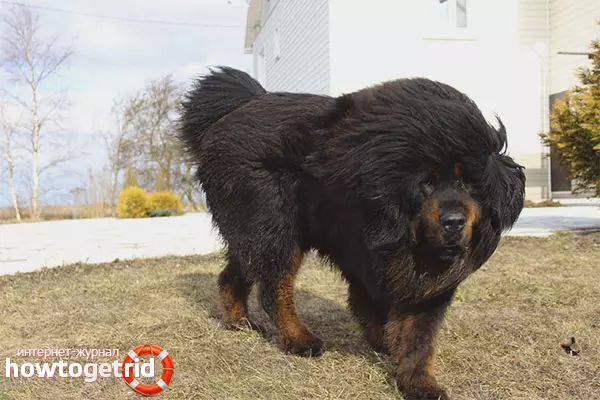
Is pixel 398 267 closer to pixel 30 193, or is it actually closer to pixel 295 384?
Result: pixel 295 384

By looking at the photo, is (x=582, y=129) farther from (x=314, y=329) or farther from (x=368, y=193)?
(x=368, y=193)

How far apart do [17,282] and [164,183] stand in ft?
50.7

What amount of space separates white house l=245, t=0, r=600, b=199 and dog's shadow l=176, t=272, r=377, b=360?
7.20m

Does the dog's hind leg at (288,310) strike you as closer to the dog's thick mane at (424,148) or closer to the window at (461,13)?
the dog's thick mane at (424,148)

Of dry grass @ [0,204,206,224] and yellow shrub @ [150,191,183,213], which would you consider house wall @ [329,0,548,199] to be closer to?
yellow shrub @ [150,191,183,213]

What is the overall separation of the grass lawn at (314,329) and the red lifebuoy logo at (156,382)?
4cm

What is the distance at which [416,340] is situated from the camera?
2.69 metres


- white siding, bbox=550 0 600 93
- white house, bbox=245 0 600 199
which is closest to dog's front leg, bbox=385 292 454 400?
white house, bbox=245 0 600 199

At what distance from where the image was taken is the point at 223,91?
3689 millimetres

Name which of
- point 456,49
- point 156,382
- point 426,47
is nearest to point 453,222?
point 156,382

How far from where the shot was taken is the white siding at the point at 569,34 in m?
16.7

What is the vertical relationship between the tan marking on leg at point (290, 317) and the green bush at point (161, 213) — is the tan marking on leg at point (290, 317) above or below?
above

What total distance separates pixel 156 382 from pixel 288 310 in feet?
2.93

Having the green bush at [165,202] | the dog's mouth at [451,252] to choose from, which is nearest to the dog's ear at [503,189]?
the dog's mouth at [451,252]
